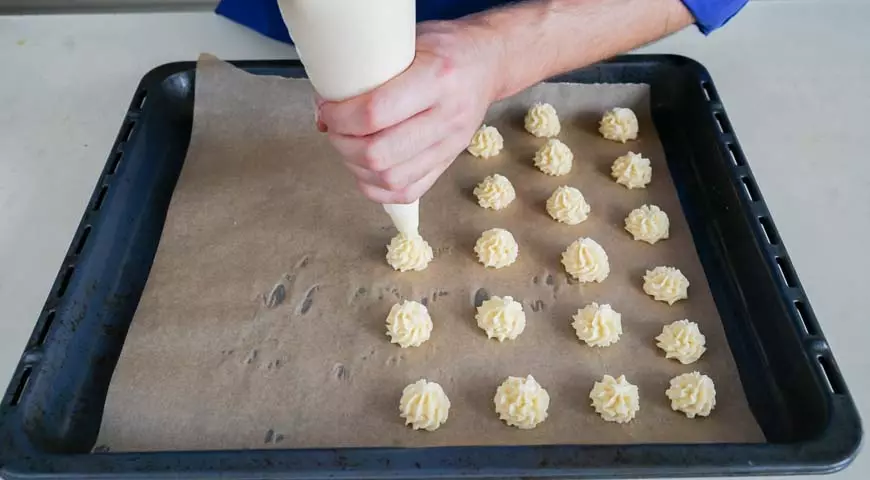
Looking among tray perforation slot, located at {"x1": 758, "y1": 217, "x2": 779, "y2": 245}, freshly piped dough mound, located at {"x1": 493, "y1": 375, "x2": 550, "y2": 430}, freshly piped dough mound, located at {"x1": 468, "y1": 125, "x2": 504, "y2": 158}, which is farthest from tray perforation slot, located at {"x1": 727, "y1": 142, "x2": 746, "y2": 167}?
freshly piped dough mound, located at {"x1": 493, "y1": 375, "x2": 550, "y2": 430}

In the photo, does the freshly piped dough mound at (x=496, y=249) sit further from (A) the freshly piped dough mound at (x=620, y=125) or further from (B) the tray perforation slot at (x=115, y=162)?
(B) the tray perforation slot at (x=115, y=162)

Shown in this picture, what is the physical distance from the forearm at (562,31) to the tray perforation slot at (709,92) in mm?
102

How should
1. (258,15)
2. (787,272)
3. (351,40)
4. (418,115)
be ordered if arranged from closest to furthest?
(351,40) < (418,115) < (787,272) < (258,15)

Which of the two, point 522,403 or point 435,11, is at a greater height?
point 435,11

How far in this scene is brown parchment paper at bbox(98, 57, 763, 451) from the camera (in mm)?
883

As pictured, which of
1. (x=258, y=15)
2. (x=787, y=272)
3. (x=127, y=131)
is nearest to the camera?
(x=787, y=272)

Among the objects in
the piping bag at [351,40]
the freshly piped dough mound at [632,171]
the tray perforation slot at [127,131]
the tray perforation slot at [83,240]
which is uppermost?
the piping bag at [351,40]

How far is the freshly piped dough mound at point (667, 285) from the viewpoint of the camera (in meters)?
1.00

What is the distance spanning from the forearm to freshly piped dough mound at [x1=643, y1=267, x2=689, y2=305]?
284mm

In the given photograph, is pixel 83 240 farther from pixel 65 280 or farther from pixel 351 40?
pixel 351 40

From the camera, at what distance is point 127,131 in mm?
1147

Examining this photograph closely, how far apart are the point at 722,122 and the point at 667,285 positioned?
291 mm

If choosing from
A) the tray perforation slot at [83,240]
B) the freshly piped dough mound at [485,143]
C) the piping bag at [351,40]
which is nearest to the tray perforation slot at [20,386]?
the tray perforation slot at [83,240]

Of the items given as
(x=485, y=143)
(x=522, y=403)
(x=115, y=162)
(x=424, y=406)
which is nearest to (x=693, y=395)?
(x=522, y=403)
